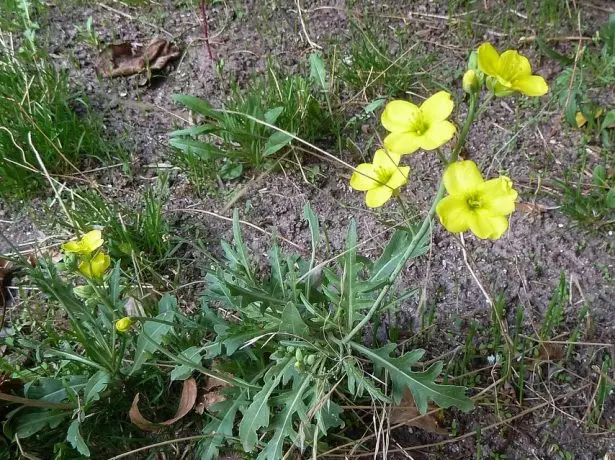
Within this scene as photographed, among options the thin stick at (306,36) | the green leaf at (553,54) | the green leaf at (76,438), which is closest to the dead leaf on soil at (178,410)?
the green leaf at (76,438)

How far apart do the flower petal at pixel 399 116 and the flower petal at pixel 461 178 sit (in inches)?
6.8

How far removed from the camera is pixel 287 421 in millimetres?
1501

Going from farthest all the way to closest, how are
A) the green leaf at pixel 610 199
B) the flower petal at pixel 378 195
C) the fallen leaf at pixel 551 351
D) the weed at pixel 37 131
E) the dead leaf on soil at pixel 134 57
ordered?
1. the dead leaf on soil at pixel 134 57
2. the weed at pixel 37 131
3. the green leaf at pixel 610 199
4. the fallen leaf at pixel 551 351
5. the flower petal at pixel 378 195

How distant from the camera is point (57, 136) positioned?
2229 millimetres

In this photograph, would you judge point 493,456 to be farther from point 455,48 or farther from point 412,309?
point 455,48

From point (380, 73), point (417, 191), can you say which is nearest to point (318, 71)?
point (380, 73)

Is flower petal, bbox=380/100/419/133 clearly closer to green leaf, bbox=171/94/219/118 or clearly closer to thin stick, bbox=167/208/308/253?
thin stick, bbox=167/208/308/253

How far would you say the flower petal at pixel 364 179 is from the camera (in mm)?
1450

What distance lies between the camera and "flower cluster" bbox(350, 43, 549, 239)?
3.68 ft

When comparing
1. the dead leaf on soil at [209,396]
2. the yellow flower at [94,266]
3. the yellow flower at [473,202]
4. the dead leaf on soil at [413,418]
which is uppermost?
the yellow flower at [473,202]

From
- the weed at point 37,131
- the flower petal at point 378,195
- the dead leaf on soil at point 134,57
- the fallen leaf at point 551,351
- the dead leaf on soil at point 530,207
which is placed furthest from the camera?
the dead leaf on soil at point 134,57

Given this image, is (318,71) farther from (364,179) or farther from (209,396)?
(209,396)

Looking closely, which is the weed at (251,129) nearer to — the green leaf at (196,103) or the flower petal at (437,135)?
the green leaf at (196,103)

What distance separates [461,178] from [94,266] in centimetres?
97
